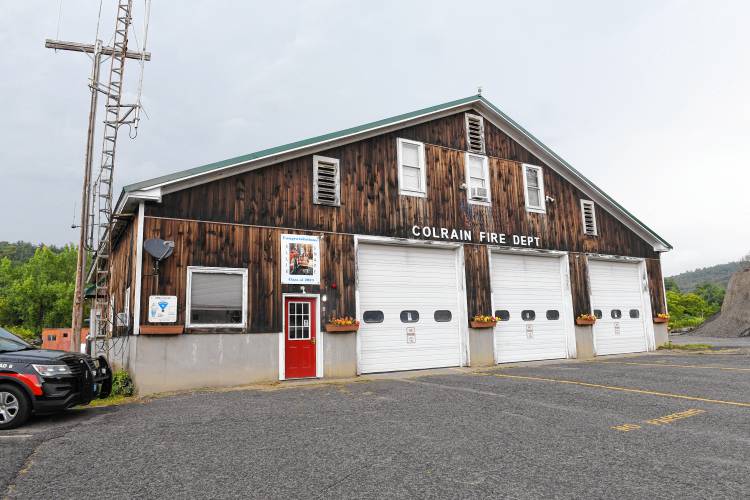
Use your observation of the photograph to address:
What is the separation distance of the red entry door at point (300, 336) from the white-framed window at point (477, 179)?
273 inches

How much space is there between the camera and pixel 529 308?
17.2 metres

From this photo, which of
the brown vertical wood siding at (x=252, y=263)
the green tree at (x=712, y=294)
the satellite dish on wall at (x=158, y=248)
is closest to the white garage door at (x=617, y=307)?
the brown vertical wood siding at (x=252, y=263)

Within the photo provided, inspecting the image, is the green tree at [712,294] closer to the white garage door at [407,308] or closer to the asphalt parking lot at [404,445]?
the white garage door at [407,308]

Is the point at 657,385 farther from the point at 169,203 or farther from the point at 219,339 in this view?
the point at 169,203

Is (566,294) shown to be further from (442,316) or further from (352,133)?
(352,133)

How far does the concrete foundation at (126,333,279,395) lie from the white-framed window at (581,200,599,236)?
13342 mm

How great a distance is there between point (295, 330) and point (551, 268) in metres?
10.2

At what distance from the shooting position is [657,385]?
10.1 metres

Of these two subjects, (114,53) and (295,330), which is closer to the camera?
(295,330)

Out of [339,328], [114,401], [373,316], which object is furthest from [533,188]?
[114,401]

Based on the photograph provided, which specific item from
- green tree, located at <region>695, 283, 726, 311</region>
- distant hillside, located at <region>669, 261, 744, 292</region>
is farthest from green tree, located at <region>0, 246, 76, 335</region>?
distant hillside, located at <region>669, 261, 744, 292</region>

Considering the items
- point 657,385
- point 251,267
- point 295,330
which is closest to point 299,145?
point 251,267

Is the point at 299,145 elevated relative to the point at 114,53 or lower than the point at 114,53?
lower

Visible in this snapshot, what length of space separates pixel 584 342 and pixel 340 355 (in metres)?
9.89
